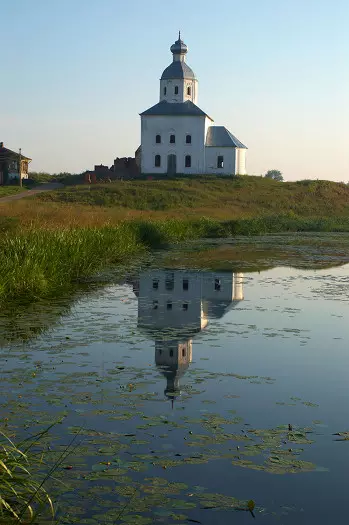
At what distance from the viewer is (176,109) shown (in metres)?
73.8

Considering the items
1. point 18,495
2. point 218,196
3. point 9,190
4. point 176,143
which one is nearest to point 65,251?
point 18,495

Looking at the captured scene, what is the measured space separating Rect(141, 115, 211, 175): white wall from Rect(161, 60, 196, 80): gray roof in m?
4.54

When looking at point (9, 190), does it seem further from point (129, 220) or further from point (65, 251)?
point (65, 251)

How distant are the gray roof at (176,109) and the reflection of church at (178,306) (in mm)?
53914

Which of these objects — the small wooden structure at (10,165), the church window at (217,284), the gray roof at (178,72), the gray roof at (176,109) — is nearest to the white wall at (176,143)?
the gray roof at (176,109)

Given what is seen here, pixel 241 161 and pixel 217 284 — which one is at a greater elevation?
pixel 241 161

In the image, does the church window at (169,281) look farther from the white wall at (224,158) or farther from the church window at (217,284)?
the white wall at (224,158)

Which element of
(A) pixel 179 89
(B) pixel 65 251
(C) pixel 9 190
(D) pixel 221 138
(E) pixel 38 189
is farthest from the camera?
(D) pixel 221 138

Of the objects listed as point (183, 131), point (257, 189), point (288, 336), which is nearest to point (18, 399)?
point (288, 336)

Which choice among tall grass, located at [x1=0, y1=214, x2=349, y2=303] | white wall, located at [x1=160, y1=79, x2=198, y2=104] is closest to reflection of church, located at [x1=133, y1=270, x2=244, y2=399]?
tall grass, located at [x1=0, y1=214, x2=349, y2=303]

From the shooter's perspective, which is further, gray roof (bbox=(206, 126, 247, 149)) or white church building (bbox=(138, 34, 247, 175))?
gray roof (bbox=(206, 126, 247, 149))

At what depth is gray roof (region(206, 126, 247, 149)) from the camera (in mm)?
73812

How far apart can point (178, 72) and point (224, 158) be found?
992 cm

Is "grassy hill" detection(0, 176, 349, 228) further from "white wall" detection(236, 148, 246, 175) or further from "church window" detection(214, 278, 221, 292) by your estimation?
"church window" detection(214, 278, 221, 292)
